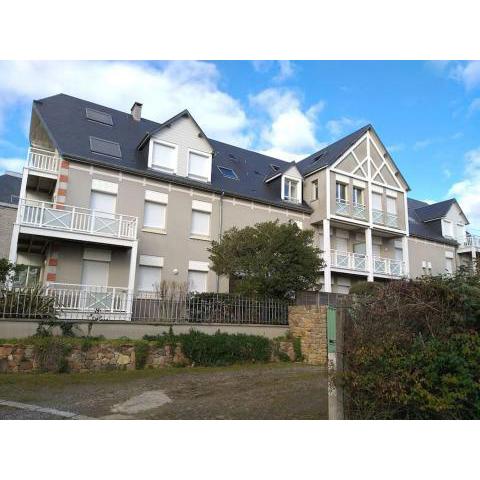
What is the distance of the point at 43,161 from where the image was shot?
1623cm

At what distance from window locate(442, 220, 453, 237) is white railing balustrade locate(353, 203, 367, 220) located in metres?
9.48

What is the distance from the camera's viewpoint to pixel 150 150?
1839cm

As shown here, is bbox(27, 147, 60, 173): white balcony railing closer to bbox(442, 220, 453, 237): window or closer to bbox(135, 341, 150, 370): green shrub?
bbox(135, 341, 150, 370): green shrub

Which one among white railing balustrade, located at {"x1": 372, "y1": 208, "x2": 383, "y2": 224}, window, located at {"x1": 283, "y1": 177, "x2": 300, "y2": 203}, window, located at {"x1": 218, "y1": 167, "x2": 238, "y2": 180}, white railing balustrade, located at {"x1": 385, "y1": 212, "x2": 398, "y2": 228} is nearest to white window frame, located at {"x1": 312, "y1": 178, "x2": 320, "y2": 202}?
window, located at {"x1": 283, "y1": 177, "x2": 300, "y2": 203}

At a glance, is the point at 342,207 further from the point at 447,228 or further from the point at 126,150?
the point at 126,150

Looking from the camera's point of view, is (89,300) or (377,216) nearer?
(89,300)

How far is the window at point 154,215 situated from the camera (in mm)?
17688

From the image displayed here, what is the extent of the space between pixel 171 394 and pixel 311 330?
619 cm

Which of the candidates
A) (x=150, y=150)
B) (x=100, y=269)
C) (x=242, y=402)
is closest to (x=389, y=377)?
(x=242, y=402)

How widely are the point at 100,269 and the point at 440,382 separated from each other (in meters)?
13.9

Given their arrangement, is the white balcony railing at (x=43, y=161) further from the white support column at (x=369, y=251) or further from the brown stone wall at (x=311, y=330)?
the white support column at (x=369, y=251)

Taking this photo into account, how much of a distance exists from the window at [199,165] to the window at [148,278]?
197 inches

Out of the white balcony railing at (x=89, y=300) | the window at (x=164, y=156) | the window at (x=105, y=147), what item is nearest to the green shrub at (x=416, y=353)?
the white balcony railing at (x=89, y=300)

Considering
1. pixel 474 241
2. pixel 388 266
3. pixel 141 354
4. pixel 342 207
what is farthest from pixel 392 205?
pixel 141 354
